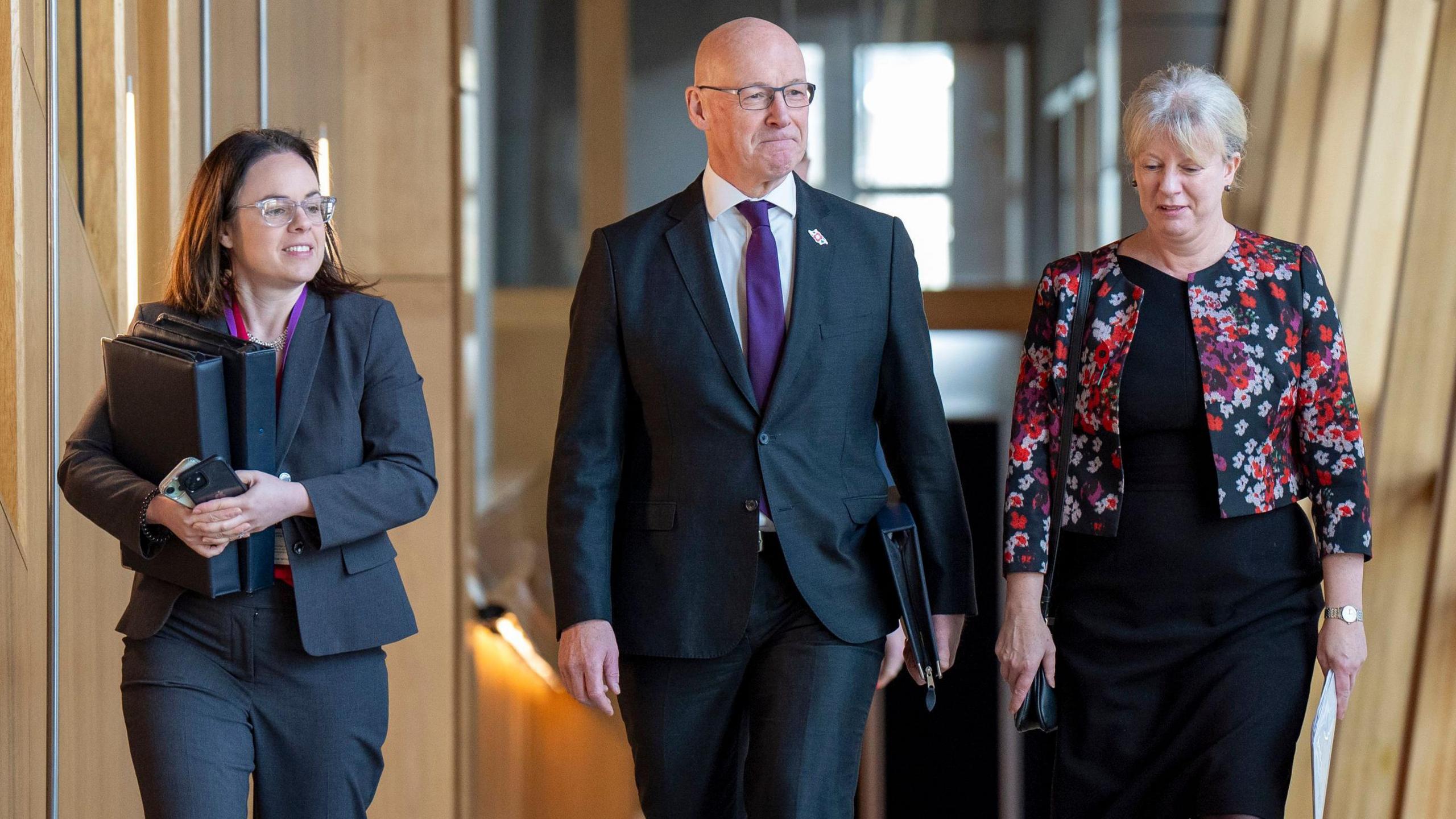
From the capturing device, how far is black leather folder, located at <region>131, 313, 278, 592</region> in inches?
104

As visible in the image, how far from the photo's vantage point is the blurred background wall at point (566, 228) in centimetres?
403

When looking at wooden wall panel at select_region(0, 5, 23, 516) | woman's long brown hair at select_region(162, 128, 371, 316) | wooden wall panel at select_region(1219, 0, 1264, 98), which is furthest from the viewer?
wooden wall panel at select_region(1219, 0, 1264, 98)

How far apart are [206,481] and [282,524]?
213mm

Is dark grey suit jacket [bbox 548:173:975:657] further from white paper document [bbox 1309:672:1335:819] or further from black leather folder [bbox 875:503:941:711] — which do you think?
white paper document [bbox 1309:672:1335:819]

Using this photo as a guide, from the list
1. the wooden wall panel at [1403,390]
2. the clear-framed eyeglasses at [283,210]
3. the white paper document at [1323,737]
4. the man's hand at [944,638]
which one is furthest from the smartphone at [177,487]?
the wooden wall panel at [1403,390]

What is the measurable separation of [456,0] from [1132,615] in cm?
400

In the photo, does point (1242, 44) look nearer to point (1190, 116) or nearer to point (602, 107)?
point (602, 107)

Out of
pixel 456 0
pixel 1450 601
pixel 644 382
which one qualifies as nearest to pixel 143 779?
pixel 644 382

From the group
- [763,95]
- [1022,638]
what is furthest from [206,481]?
[1022,638]

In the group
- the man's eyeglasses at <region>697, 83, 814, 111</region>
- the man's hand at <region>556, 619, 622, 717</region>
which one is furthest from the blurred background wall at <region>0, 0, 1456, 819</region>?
the man's eyeglasses at <region>697, 83, 814, 111</region>

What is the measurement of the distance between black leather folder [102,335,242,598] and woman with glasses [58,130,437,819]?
0.11ft

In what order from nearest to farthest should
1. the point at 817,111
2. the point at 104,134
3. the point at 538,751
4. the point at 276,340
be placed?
the point at 276,340, the point at 104,134, the point at 538,751, the point at 817,111

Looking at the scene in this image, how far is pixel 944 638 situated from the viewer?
9.79ft

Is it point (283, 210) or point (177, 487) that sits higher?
point (283, 210)
